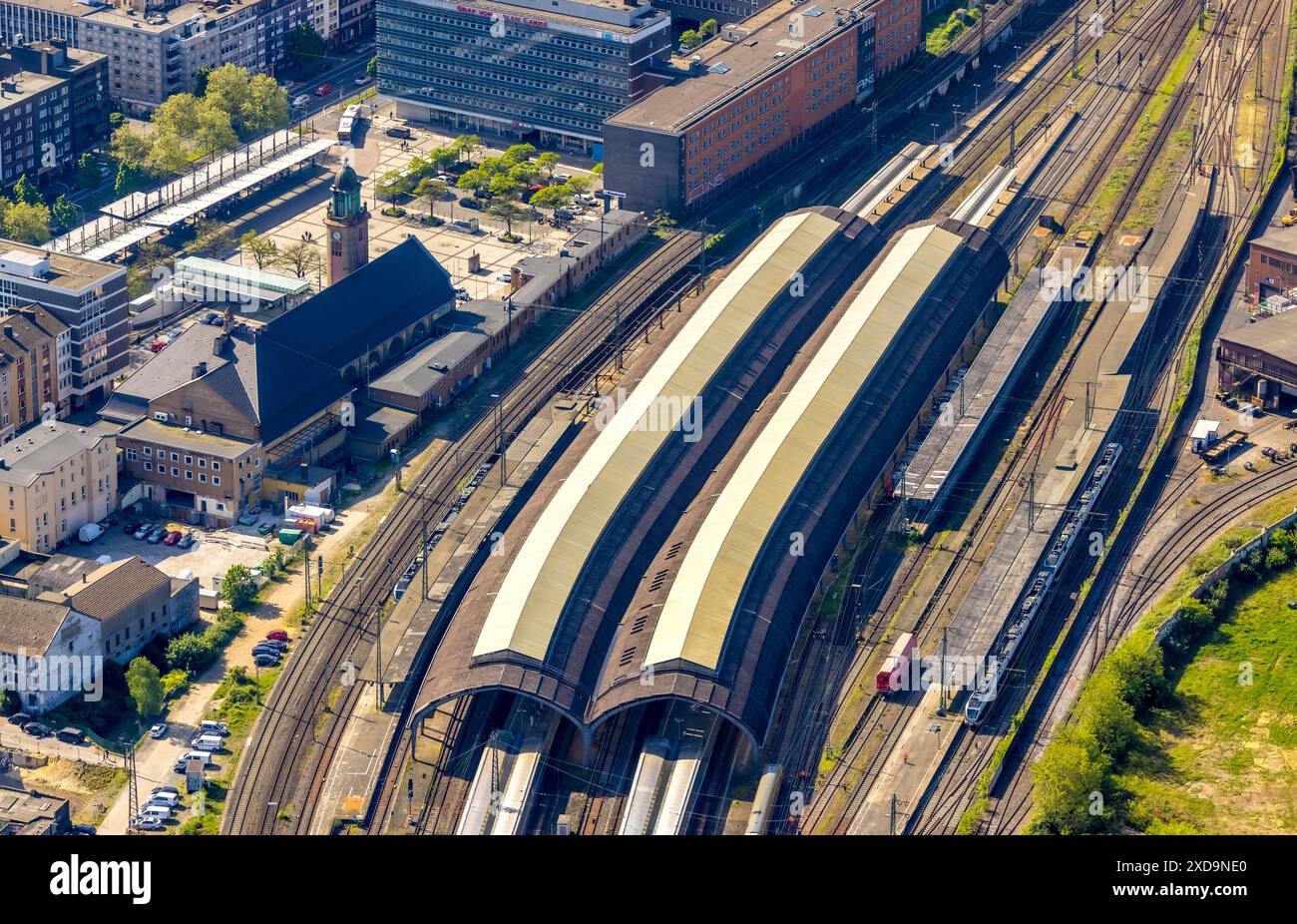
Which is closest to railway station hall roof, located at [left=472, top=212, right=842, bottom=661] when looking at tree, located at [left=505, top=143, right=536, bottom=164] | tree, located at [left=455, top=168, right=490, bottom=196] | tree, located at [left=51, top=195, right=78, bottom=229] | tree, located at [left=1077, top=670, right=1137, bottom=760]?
tree, located at [left=1077, top=670, right=1137, bottom=760]

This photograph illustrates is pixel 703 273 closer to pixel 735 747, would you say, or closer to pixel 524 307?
pixel 524 307

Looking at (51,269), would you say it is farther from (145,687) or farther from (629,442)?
(629,442)

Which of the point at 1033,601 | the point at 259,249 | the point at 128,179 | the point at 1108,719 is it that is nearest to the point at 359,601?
the point at 1033,601

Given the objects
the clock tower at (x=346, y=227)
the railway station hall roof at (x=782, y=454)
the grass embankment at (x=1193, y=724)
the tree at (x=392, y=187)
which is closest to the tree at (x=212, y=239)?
the tree at (x=392, y=187)

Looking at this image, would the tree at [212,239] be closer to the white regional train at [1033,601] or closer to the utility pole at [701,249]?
the utility pole at [701,249]

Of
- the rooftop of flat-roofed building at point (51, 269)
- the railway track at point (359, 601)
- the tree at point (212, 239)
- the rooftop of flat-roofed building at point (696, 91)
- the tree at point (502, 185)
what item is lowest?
the railway track at point (359, 601)

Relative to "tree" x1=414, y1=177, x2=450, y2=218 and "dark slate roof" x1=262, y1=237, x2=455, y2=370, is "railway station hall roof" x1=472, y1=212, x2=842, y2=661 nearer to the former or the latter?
"dark slate roof" x1=262, y1=237, x2=455, y2=370

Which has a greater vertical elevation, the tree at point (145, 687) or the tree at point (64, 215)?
the tree at point (64, 215)
